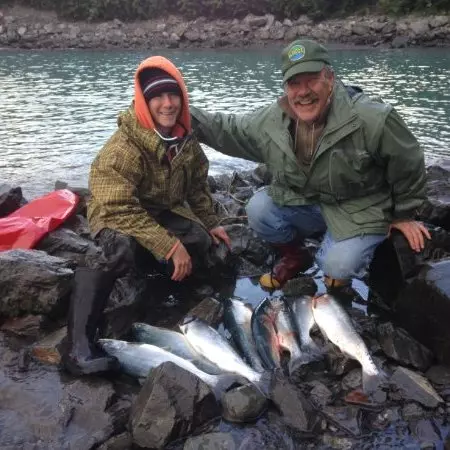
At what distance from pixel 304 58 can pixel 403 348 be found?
242cm

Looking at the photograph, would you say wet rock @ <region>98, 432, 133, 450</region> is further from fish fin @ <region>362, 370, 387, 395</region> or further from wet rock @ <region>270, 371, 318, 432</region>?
fish fin @ <region>362, 370, 387, 395</region>

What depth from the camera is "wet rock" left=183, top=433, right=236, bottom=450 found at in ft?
10.9

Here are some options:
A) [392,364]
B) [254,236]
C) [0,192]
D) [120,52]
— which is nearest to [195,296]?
[254,236]

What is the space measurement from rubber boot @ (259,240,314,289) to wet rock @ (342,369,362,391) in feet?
5.42

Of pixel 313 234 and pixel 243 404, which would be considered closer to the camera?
pixel 243 404

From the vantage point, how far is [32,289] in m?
4.79

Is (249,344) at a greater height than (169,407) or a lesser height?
lesser

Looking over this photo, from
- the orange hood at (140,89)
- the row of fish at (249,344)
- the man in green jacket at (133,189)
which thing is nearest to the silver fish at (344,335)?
the row of fish at (249,344)

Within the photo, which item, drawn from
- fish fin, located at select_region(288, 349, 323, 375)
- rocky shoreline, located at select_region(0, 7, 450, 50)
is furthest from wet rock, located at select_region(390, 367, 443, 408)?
rocky shoreline, located at select_region(0, 7, 450, 50)

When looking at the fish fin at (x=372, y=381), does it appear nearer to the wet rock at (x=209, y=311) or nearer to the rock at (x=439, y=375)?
the rock at (x=439, y=375)

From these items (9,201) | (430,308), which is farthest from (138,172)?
(9,201)

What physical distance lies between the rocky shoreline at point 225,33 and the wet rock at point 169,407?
41.0 meters

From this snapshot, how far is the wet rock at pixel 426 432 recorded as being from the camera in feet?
11.1

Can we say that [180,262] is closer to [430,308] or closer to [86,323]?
[86,323]
